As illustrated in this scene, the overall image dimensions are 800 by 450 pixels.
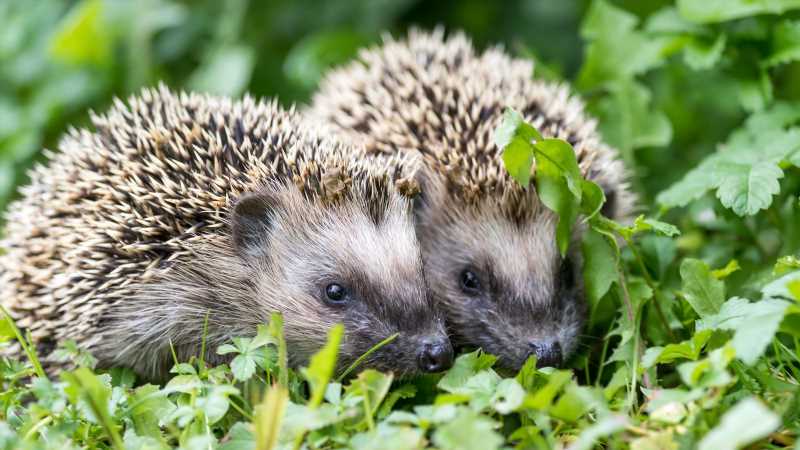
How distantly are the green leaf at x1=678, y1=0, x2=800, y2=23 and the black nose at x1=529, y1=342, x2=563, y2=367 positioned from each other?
130cm

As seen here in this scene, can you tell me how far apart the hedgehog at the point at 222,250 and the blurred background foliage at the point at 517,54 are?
35.9 inches

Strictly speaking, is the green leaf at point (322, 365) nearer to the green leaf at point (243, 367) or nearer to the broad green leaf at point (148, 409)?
the green leaf at point (243, 367)

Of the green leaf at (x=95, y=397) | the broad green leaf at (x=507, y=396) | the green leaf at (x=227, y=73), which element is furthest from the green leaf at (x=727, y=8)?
the green leaf at (x=95, y=397)

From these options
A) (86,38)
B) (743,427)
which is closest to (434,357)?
(743,427)

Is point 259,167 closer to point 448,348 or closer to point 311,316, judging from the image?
point 311,316

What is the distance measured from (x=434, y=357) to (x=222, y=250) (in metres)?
0.72

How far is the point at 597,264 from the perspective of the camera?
107 inches

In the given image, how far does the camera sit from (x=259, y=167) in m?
2.64

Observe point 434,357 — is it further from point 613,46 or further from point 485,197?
point 613,46

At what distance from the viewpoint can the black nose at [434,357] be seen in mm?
2393

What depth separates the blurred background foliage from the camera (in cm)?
315

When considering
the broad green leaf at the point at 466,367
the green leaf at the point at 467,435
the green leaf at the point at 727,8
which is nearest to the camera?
the green leaf at the point at 467,435

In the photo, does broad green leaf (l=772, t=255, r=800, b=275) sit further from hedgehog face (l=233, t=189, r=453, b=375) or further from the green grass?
hedgehog face (l=233, t=189, r=453, b=375)

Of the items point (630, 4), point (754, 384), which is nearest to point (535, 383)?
point (754, 384)
